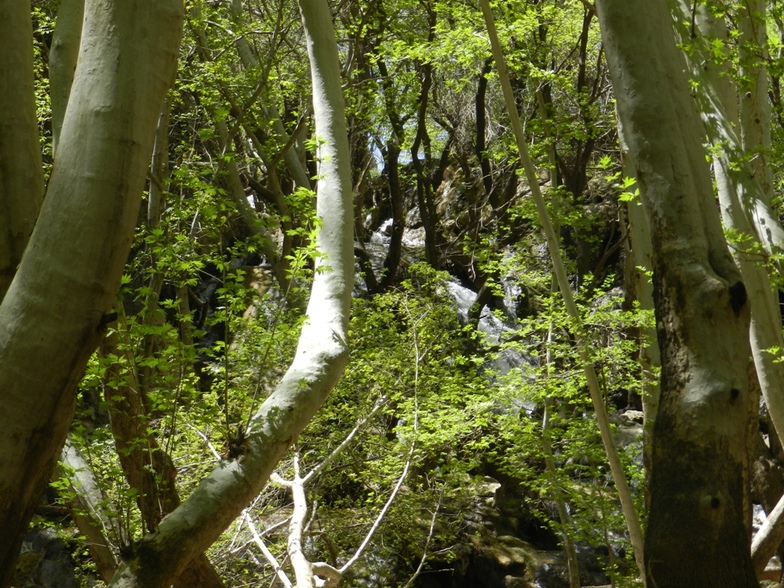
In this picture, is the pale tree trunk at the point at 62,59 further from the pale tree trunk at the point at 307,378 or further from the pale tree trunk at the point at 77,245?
the pale tree trunk at the point at 77,245

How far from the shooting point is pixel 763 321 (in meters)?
6.60

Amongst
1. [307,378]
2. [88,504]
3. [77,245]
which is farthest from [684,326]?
[88,504]

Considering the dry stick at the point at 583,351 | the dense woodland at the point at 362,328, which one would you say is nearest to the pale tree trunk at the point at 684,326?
the dense woodland at the point at 362,328

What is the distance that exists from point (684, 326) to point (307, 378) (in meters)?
1.75

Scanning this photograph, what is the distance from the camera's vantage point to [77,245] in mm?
2625

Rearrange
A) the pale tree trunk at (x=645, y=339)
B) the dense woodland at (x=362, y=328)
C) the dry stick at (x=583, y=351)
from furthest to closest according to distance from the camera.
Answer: the pale tree trunk at (x=645, y=339)
the dry stick at (x=583, y=351)
the dense woodland at (x=362, y=328)

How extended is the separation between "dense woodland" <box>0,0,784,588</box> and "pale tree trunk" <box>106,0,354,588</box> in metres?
0.02

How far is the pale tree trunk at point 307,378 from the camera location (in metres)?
3.21

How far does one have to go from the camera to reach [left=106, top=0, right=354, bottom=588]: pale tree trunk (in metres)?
3.21

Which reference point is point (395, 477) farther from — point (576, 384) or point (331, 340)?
point (331, 340)

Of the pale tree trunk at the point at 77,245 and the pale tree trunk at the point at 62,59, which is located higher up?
the pale tree trunk at the point at 62,59

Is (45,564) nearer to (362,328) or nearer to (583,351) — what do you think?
(362,328)

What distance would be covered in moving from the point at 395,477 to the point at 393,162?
858cm

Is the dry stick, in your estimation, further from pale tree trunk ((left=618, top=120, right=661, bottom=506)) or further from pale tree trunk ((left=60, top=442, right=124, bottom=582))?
pale tree trunk ((left=60, top=442, right=124, bottom=582))
